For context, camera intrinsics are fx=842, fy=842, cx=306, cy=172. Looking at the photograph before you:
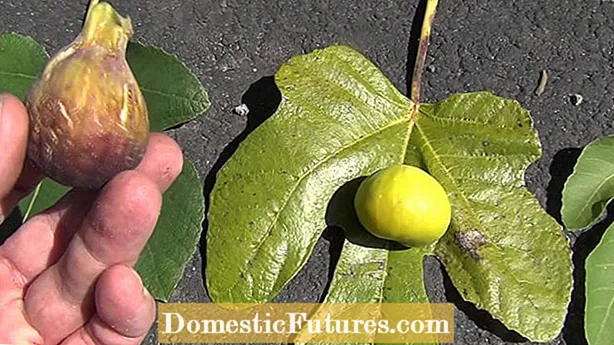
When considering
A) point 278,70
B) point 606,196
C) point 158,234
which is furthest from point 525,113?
point 158,234

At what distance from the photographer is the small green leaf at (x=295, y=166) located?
1237 mm

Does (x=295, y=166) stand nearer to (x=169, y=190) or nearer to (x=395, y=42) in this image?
(x=169, y=190)

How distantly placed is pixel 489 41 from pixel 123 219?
2.52 feet

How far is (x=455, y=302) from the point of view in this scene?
1.33 meters

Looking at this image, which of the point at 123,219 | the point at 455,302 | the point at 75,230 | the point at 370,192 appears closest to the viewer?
the point at 123,219

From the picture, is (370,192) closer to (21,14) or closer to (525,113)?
(525,113)

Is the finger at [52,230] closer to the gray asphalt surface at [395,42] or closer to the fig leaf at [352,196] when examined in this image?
the fig leaf at [352,196]

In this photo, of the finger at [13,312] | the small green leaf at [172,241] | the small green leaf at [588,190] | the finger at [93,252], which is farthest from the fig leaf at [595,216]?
the finger at [13,312]

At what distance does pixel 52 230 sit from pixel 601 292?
2.61 feet

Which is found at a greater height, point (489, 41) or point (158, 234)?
point (489, 41)

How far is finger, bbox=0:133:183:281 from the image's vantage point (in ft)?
3.45

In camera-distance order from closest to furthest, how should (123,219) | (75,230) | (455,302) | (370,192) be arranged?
(123,219) → (75,230) → (370,192) → (455,302)

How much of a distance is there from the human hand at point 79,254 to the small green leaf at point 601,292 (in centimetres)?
64

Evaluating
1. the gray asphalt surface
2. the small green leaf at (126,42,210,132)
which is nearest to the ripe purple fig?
the small green leaf at (126,42,210,132)
